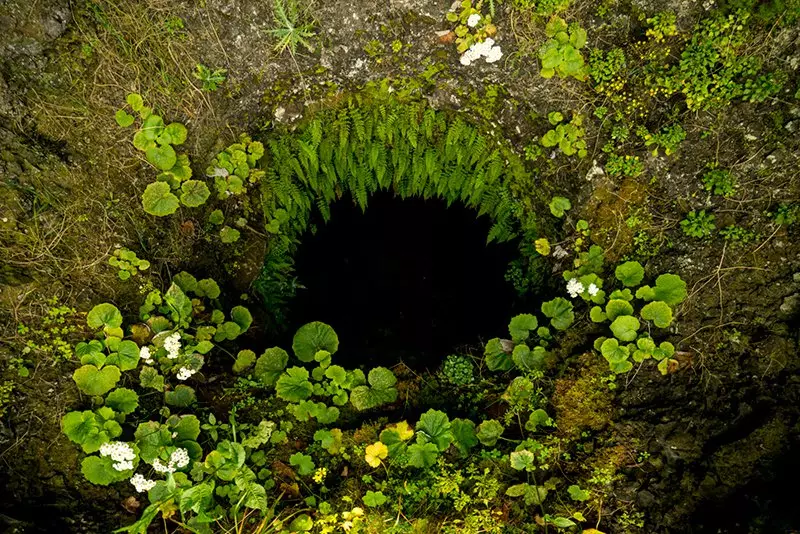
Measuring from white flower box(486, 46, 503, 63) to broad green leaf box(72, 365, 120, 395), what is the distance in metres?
3.45

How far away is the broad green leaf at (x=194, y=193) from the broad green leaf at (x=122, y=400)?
1.38 meters

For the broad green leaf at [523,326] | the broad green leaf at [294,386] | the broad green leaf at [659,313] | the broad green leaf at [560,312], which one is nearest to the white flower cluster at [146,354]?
the broad green leaf at [294,386]

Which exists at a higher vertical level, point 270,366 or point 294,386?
point 270,366

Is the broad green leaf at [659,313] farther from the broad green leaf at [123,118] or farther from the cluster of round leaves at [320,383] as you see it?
the broad green leaf at [123,118]

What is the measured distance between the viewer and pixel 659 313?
3.13 meters

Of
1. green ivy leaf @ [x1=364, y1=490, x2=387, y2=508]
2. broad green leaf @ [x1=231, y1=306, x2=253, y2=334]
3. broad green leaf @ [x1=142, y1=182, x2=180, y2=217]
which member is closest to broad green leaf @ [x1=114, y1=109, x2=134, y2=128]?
broad green leaf @ [x1=142, y1=182, x2=180, y2=217]

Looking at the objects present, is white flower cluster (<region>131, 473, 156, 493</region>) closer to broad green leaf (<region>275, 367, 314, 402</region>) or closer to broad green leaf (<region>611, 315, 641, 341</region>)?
broad green leaf (<region>275, 367, 314, 402</region>)

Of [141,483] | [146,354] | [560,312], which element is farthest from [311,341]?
[560,312]

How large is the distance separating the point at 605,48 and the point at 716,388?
2453mm

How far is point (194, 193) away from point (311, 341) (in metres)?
1.41

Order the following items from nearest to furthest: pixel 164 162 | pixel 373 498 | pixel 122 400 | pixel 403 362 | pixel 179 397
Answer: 1. pixel 373 498
2. pixel 122 400
3. pixel 179 397
4. pixel 164 162
5. pixel 403 362

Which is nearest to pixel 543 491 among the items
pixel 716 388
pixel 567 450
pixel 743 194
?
pixel 567 450

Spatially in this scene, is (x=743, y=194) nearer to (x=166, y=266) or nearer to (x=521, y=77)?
(x=521, y=77)

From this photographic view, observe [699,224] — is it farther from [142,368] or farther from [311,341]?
[142,368]
